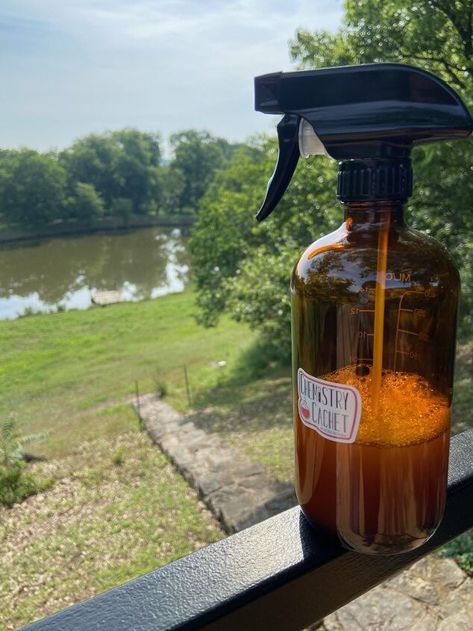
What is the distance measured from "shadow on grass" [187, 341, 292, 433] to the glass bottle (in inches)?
215

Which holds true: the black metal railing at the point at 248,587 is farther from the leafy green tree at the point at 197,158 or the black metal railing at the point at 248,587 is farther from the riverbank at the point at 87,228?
the leafy green tree at the point at 197,158

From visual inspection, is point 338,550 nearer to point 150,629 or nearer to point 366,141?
point 150,629

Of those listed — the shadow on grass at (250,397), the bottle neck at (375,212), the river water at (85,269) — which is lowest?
the shadow on grass at (250,397)

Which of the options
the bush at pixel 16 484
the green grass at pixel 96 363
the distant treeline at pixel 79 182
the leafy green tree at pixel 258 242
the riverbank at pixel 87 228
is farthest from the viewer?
the green grass at pixel 96 363

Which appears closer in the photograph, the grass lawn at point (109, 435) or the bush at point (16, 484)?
the grass lawn at point (109, 435)

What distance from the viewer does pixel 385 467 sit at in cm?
63

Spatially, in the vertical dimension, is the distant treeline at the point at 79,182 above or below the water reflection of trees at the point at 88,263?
above

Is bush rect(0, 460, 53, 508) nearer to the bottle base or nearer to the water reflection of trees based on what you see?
the water reflection of trees

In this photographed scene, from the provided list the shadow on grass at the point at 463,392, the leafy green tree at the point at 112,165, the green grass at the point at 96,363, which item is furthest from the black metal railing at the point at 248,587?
the leafy green tree at the point at 112,165

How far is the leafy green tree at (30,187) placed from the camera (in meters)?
4.38

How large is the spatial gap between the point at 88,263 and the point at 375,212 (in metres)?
7.70

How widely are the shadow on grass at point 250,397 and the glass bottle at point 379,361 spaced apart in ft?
17.9

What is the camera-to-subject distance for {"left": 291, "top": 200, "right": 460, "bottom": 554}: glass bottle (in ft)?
2.00

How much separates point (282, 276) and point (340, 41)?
263 centimetres
